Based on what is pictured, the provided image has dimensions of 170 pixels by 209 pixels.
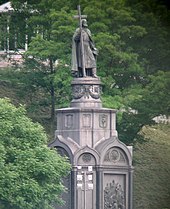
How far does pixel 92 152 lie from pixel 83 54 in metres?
3.68

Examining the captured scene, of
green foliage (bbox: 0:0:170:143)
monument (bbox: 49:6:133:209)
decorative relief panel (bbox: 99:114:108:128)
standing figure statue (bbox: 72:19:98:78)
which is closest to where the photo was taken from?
monument (bbox: 49:6:133:209)

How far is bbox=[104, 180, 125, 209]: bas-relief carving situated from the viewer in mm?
57469

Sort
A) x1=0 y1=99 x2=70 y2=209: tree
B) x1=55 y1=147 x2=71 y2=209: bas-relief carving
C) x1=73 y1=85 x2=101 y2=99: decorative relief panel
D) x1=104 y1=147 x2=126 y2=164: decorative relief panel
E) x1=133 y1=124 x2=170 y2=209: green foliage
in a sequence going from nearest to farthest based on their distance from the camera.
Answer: x1=0 y1=99 x2=70 y2=209: tree
x1=55 y1=147 x2=71 y2=209: bas-relief carving
x1=104 y1=147 x2=126 y2=164: decorative relief panel
x1=73 y1=85 x2=101 y2=99: decorative relief panel
x1=133 y1=124 x2=170 y2=209: green foliage

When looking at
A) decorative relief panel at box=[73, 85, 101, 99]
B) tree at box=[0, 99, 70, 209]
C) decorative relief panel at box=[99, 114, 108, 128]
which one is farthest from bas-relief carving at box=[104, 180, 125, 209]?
tree at box=[0, 99, 70, 209]

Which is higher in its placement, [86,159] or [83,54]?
[83,54]

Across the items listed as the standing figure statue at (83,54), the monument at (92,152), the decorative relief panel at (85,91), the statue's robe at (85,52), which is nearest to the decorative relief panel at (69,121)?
the monument at (92,152)

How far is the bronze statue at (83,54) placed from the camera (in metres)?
58.7

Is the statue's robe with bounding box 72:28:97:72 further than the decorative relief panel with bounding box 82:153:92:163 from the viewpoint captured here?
Yes

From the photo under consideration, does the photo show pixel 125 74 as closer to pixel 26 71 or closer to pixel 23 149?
pixel 26 71

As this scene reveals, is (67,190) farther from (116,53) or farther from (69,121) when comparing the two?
(116,53)

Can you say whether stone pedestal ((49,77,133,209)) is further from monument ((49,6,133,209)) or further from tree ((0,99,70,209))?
tree ((0,99,70,209))

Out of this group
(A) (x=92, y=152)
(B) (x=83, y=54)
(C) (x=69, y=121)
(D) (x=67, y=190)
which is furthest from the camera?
(B) (x=83, y=54)

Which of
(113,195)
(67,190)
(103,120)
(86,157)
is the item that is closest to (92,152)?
(86,157)

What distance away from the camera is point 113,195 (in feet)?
189
